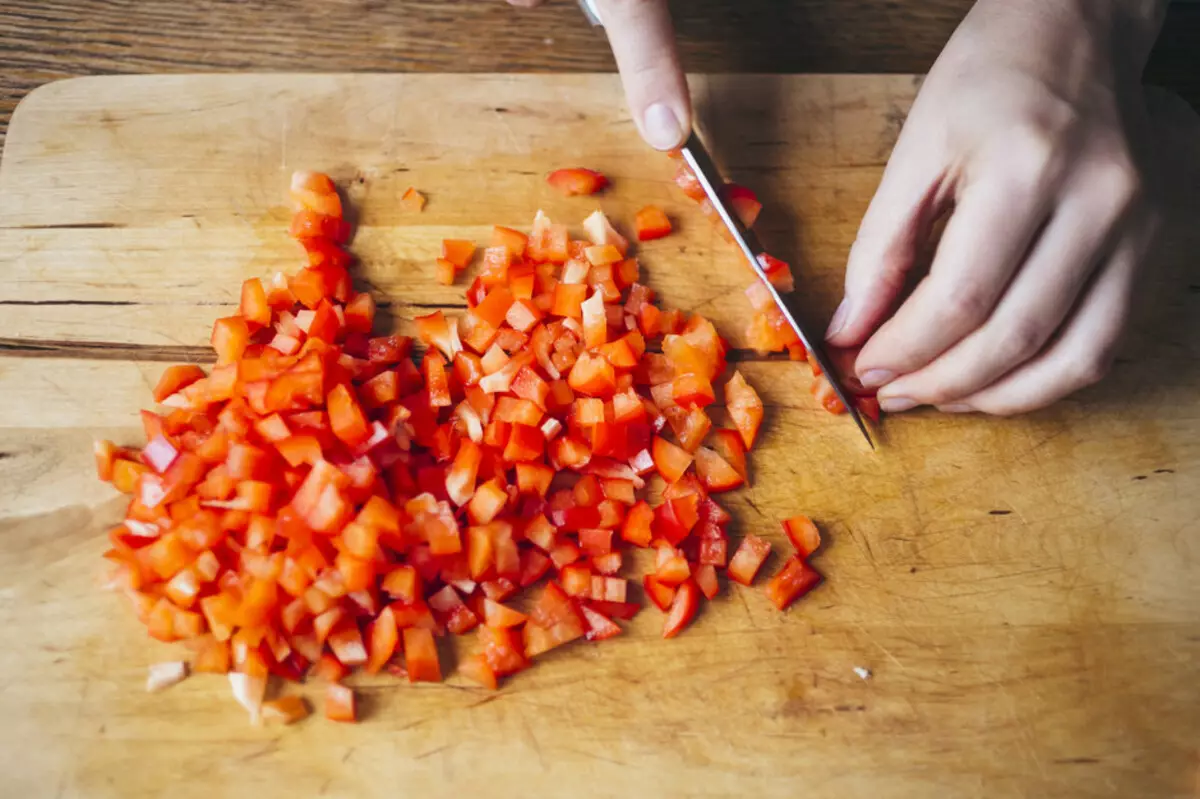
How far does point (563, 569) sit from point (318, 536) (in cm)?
46

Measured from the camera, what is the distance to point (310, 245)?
2061 millimetres

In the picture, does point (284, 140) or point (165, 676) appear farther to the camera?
point (284, 140)

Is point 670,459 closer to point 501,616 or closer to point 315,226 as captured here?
point 501,616

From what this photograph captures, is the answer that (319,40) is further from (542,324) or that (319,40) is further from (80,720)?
(80,720)

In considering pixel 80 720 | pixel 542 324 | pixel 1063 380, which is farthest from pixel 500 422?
pixel 1063 380

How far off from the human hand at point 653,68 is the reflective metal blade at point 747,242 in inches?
2.2

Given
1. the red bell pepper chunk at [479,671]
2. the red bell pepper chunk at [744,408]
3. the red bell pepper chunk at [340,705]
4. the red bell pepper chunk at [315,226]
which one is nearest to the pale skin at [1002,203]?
the red bell pepper chunk at [744,408]

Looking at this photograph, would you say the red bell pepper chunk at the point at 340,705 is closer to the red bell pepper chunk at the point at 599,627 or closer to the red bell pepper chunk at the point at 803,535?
the red bell pepper chunk at the point at 599,627

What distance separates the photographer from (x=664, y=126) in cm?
191

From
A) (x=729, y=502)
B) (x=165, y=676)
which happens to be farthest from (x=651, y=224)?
(x=165, y=676)

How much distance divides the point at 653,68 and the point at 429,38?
738mm

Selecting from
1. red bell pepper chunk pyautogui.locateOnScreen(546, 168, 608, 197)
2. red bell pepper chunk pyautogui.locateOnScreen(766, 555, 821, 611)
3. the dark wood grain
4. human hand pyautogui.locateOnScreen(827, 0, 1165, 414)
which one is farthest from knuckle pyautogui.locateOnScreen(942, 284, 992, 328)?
the dark wood grain

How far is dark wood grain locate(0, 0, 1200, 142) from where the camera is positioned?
2.34 m

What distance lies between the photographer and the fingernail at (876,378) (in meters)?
1.91
